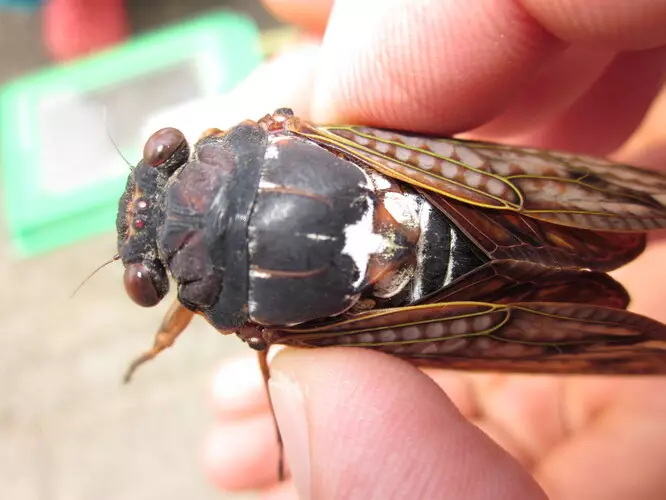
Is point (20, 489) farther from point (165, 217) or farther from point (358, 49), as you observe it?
point (358, 49)

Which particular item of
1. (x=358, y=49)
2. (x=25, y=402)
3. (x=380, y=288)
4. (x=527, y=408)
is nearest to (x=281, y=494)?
(x=527, y=408)

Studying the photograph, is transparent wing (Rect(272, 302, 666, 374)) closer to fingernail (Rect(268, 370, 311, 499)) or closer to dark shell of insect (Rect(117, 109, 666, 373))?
dark shell of insect (Rect(117, 109, 666, 373))

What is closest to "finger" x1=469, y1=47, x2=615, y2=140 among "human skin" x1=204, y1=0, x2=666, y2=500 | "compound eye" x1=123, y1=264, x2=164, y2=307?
"human skin" x1=204, y1=0, x2=666, y2=500

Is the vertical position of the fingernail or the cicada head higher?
the cicada head

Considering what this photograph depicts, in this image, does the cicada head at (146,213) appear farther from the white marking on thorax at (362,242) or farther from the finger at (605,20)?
the finger at (605,20)

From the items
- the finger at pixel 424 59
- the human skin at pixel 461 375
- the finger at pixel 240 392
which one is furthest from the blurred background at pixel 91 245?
the finger at pixel 424 59

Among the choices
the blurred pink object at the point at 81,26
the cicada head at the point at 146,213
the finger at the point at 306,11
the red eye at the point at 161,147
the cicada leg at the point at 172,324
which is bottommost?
the blurred pink object at the point at 81,26

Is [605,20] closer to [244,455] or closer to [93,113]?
[244,455]
